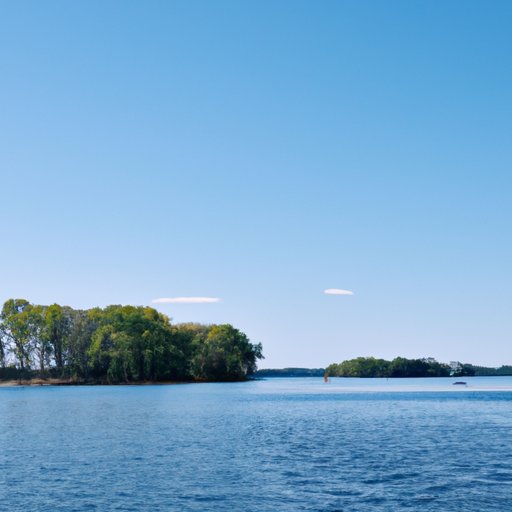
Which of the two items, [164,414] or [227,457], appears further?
[164,414]

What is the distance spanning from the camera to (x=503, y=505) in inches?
1366

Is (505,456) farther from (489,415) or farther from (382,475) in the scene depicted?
(489,415)

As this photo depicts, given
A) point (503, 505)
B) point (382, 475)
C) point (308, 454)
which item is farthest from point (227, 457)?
point (503, 505)

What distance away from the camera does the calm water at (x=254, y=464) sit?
36.0m

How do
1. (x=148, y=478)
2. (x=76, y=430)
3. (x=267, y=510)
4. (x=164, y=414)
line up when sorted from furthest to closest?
(x=164, y=414)
(x=76, y=430)
(x=148, y=478)
(x=267, y=510)

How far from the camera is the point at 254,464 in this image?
1917 inches

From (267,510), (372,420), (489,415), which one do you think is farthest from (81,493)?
(489,415)

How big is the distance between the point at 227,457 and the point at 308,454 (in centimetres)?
652

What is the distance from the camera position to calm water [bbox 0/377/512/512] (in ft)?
118

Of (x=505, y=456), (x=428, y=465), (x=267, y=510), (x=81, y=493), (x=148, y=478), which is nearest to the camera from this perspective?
(x=267, y=510)

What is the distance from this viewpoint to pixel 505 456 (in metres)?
51.9

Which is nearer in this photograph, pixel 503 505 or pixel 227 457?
pixel 503 505

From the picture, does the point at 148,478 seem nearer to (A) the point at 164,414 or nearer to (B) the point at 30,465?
(B) the point at 30,465

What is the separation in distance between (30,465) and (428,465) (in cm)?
2880
